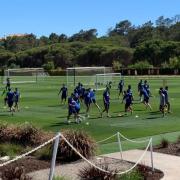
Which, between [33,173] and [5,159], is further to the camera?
[5,159]

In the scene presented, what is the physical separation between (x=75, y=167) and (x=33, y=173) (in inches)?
51.6

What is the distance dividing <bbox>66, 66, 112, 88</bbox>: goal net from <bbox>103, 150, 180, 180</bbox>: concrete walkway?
53.0m

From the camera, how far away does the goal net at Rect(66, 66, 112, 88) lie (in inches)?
2933

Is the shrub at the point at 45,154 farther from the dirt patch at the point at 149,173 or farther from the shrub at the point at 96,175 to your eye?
the shrub at the point at 96,175

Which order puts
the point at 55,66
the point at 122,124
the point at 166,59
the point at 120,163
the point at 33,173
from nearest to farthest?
1. the point at 33,173
2. the point at 120,163
3. the point at 122,124
4. the point at 166,59
5. the point at 55,66

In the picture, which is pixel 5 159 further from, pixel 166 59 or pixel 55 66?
pixel 55 66

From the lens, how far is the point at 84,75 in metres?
94.5

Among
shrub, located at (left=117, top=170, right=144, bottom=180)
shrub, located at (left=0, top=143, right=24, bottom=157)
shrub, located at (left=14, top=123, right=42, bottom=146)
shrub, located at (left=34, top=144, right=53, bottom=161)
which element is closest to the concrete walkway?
shrub, located at (left=117, top=170, right=144, bottom=180)

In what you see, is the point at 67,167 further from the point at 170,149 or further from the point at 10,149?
the point at 170,149

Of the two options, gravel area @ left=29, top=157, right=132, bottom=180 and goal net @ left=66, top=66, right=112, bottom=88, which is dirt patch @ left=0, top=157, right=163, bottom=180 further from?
goal net @ left=66, top=66, right=112, bottom=88

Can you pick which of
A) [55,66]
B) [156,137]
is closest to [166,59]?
[55,66]

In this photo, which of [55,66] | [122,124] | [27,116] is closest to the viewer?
[122,124]

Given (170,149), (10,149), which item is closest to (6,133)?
(10,149)

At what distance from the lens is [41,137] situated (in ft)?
59.0
